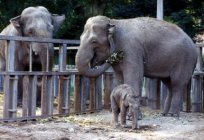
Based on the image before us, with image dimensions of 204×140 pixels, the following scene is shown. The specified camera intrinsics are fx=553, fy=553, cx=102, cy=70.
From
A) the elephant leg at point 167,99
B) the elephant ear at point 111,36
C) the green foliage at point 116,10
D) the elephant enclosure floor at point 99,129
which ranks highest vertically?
the green foliage at point 116,10

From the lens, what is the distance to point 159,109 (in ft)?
40.8

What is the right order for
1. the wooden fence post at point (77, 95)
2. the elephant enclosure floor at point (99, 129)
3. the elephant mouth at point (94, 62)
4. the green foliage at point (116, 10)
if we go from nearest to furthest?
1. the elephant enclosure floor at point (99, 129)
2. the elephant mouth at point (94, 62)
3. the wooden fence post at point (77, 95)
4. the green foliage at point (116, 10)

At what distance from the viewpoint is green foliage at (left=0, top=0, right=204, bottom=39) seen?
1936cm

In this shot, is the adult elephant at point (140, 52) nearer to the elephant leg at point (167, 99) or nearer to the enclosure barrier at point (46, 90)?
the elephant leg at point (167, 99)

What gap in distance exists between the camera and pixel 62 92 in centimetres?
1060

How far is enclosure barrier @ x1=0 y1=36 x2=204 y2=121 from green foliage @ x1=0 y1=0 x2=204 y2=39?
6.74 metres

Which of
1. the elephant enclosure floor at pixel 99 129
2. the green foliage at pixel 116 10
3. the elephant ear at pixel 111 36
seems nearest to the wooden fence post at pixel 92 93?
the elephant enclosure floor at pixel 99 129

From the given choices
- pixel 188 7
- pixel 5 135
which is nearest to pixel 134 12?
pixel 188 7

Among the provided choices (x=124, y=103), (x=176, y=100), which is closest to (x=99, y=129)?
(x=124, y=103)

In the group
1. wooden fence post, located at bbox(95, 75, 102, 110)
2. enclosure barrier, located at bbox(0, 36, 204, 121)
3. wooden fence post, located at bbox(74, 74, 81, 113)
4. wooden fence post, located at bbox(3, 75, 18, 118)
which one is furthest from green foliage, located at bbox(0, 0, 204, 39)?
wooden fence post, located at bbox(3, 75, 18, 118)

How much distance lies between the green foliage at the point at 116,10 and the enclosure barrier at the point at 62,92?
674cm

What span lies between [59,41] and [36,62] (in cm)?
144

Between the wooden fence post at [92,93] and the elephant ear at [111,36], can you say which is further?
the wooden fence post at [92,93]

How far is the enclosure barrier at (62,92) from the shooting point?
30.9 ft
